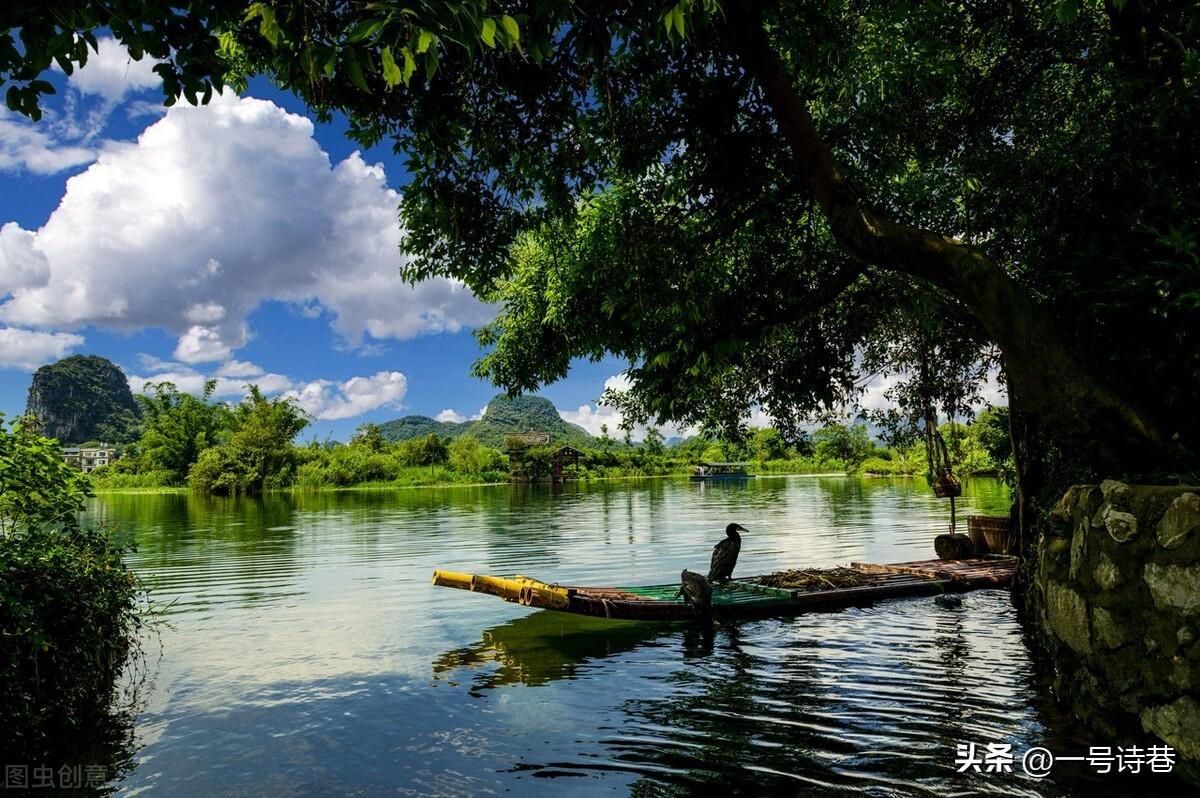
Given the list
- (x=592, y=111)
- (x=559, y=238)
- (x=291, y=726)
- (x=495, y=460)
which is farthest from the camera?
(x=495, y=460)

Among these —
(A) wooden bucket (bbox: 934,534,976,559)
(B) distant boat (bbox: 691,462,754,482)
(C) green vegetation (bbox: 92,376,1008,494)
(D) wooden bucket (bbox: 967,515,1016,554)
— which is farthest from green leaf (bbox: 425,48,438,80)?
(B) distant boat (bbox: 691,462,754,482)

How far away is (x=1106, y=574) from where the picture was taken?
5.46 metres

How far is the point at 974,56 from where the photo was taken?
440 inches

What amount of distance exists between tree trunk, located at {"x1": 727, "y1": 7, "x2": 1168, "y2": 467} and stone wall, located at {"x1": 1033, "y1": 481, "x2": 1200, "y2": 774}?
55 centimetres

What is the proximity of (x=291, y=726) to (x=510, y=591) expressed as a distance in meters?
3.69

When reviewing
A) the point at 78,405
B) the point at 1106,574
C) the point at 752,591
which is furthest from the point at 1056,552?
the point at 78,405

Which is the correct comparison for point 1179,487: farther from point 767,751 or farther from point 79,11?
point 79,11

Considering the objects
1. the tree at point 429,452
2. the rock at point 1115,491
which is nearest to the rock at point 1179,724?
the rock at point 1115,491

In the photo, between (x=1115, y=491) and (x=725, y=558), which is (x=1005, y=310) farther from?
(x=725, y=558)

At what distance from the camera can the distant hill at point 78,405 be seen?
571ft

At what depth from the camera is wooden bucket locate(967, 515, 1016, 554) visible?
15805 millimetres

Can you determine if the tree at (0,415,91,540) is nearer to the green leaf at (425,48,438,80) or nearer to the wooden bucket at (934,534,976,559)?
the green leaf at (425,48,438,80)

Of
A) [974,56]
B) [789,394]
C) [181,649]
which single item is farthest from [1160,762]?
[181,649]

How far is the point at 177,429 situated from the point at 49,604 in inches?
2934
